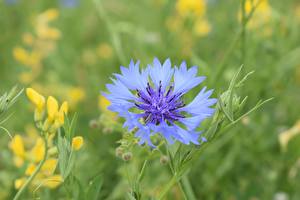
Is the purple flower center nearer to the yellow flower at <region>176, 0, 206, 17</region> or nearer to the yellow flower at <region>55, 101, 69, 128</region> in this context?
the yellow flower at <region>55, 101, 69, 128</region>

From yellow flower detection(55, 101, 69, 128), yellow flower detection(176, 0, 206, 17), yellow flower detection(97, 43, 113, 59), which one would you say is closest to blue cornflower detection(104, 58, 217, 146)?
yellow flower detection(55, 101, 69, 128)

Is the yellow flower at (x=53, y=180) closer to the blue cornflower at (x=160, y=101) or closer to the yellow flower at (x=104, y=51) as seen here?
the blue cornflower at (x=160, y=101)

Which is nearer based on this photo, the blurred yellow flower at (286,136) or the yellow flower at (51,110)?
the yellow flower at (51,110)

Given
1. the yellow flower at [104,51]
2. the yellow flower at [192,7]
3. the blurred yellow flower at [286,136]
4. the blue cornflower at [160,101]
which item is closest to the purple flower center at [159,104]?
the blue cornflower at [160,101]

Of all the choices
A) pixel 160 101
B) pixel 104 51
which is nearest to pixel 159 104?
pixel 160 101

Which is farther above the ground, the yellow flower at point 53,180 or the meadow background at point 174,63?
the meadow background at point 174,63

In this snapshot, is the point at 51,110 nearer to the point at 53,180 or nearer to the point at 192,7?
the point at 53,180
